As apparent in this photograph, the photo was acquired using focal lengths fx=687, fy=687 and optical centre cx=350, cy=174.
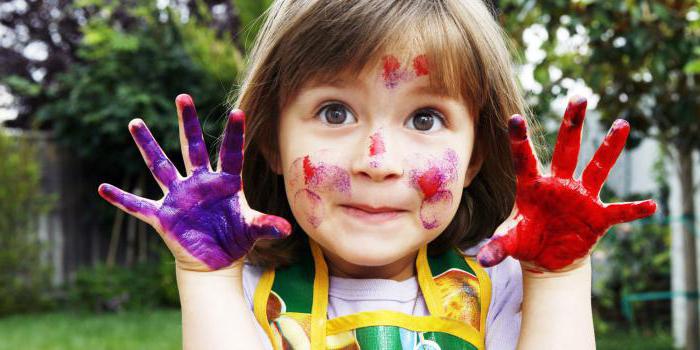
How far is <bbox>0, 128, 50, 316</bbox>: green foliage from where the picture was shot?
23.3 ft

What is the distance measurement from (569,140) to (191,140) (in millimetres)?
746

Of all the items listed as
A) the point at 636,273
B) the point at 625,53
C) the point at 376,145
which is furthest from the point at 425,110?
the point at 636,273

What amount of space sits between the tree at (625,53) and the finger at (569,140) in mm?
1721

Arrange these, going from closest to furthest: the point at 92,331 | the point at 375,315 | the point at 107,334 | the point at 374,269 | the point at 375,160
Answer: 1. the point at 375,160
2. the point at 375,315
3. the point at 374,269
4. the point at 107,334
5. the point at 92,331

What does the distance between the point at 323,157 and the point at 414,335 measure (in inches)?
16.9

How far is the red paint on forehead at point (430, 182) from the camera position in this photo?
1.38 meters

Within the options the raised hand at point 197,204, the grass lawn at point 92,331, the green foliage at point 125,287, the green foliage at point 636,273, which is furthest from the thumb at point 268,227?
the green foliage at point 125,287

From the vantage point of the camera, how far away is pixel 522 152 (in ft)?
4.45

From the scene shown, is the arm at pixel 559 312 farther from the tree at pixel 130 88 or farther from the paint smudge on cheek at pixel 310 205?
the tree at pixel 130 88

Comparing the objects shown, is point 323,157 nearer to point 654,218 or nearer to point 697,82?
point 697,82

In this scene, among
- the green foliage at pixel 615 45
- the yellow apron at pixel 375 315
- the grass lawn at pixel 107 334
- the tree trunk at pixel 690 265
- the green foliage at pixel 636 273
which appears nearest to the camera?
the yellow apron at pixel 375 315

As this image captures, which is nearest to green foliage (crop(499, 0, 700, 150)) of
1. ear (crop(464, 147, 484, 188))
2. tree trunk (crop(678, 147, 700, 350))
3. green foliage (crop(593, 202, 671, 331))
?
tree trunk (crop(678, 147, 700, 350))

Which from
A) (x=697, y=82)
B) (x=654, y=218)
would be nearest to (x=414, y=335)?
(x=697, y=82)

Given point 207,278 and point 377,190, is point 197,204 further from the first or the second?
point 377,190
